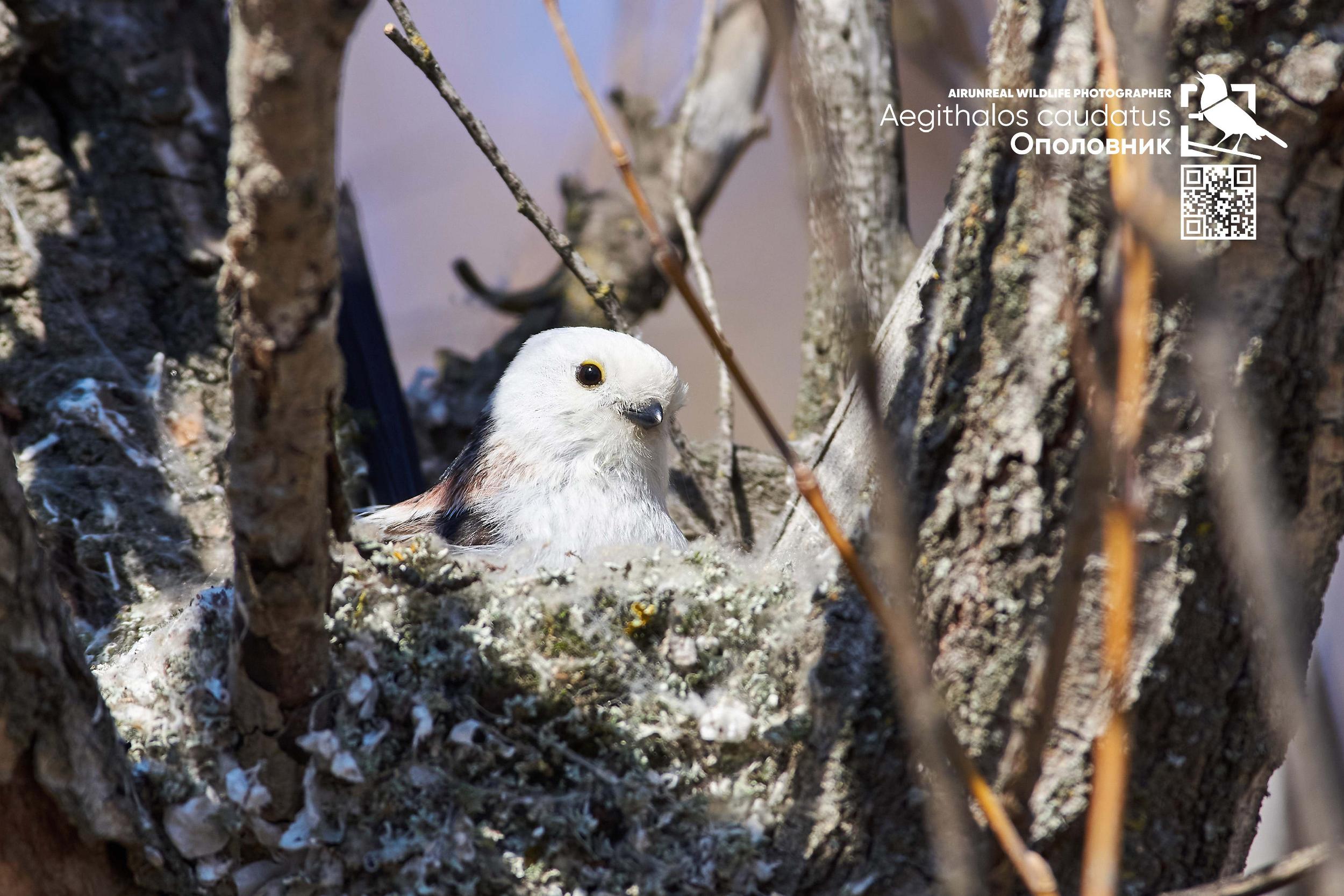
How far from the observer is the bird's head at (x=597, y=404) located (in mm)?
2523

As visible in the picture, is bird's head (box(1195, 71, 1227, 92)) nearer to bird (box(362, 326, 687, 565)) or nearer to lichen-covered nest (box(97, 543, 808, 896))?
lichen-covered nest (box(97, 543, 808, 896))

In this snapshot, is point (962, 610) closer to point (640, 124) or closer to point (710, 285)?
point (710, 285)

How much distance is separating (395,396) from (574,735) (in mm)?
1573

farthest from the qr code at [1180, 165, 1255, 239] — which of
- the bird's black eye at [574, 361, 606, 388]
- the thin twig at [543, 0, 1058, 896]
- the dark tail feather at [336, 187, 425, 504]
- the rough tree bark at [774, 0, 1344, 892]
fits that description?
the dark tail feather at [336, 187, 425, 504]

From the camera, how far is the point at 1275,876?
3.47 ft

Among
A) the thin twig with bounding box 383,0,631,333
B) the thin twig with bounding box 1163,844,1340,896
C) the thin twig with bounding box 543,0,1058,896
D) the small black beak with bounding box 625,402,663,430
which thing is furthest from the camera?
the small black beak with bounding box 625,402,663,430

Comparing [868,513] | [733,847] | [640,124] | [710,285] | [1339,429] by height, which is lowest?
[733,847]

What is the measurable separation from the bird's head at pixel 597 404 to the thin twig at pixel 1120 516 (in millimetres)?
1368

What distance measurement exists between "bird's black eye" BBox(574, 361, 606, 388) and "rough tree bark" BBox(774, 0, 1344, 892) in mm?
1238

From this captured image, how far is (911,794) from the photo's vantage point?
4.42 feet

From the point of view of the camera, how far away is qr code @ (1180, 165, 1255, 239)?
117 centimetres

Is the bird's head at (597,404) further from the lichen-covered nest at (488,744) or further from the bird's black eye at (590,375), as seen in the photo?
the lichen-covered nest at (488,744)

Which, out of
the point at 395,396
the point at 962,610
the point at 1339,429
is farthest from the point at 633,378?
the point at 1339,429

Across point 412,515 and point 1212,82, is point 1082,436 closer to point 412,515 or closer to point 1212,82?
point 1212,82
